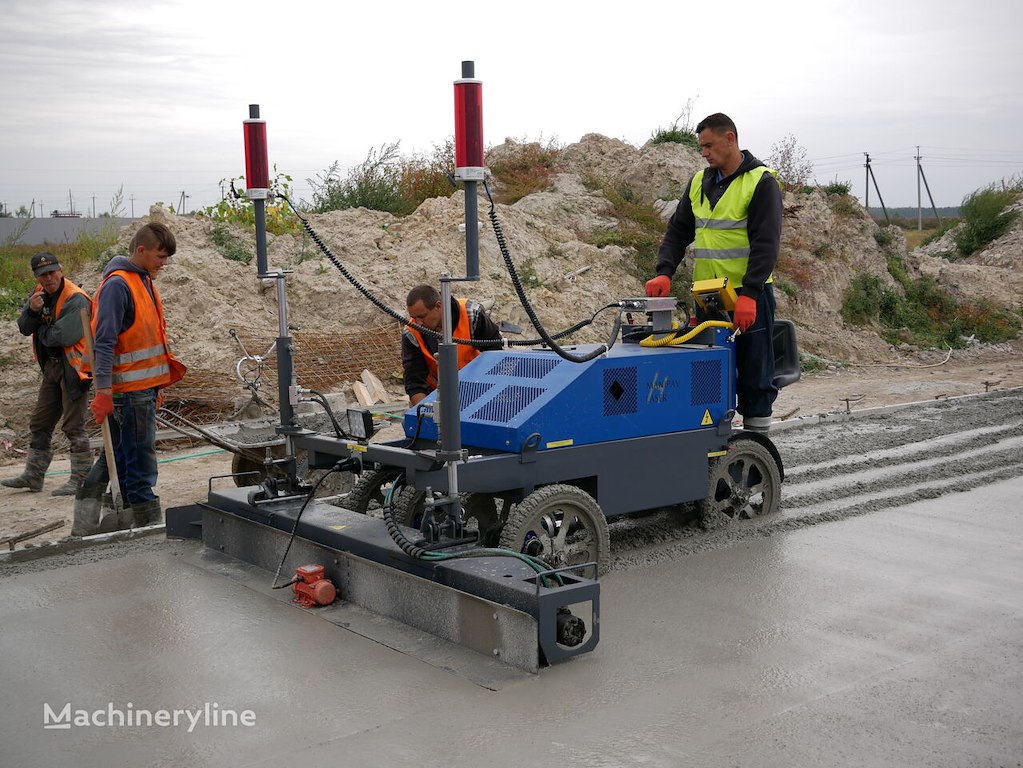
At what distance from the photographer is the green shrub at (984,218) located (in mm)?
23266

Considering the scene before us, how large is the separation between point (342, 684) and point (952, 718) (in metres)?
2.11

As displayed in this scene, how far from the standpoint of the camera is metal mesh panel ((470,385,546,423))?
496 cm

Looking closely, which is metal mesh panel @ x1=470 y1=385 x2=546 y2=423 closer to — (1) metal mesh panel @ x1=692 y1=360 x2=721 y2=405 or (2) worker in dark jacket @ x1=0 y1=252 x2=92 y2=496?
(1) metal mesh panel @ x1=692 y1=360 x2=721 y2=405

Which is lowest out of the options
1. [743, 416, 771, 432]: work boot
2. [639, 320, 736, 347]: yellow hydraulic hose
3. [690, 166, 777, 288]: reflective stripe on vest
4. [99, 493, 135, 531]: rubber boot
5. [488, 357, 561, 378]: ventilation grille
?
[99, 493, 135, 531]: rubber boot

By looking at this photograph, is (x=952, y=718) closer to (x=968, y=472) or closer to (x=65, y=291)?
(x=968, y=472)

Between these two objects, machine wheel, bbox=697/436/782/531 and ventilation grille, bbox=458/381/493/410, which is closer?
ventilation grille, bbox=458/381/493/410

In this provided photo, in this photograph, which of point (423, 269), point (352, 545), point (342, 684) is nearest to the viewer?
point (342, 684)

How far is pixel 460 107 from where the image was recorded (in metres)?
3.97

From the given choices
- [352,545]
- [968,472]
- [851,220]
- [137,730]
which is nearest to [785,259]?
[851,220]

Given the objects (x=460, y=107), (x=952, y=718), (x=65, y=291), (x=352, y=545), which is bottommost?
(x=952, y=718)

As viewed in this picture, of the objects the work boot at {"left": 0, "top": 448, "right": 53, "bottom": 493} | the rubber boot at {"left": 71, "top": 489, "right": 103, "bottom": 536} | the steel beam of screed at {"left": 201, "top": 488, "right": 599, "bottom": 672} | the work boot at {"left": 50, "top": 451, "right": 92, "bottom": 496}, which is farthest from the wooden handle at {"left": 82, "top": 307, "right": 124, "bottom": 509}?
the work boot at {"left": 0, "top": 448, "right": 53, "bottom": 493}

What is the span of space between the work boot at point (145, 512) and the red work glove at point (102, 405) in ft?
1.99

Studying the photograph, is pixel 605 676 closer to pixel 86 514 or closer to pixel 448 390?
A: pixel 448 390

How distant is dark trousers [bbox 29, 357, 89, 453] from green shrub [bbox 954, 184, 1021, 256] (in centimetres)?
2142
